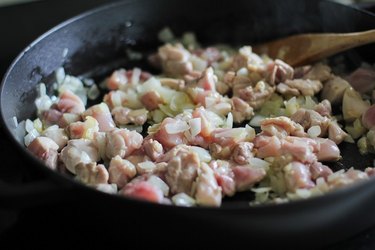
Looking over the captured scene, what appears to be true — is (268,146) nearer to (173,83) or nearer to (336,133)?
(336,133)

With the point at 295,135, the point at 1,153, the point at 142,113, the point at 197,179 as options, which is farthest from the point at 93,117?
the point at 295,135

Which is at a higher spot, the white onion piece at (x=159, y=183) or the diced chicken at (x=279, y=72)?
the diced chicken at (x=279, y=72)

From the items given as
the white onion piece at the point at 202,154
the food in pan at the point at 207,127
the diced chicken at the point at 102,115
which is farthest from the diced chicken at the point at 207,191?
the diced chicken at the point at 102,115

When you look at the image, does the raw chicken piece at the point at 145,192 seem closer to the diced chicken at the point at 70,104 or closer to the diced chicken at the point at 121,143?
the diced chicken at the point at 121,143

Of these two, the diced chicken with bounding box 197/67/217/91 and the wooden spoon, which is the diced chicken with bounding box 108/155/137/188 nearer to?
the diced chicken with bounding box 197/67/217/91

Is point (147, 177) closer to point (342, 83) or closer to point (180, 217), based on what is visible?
point (180, 217)
